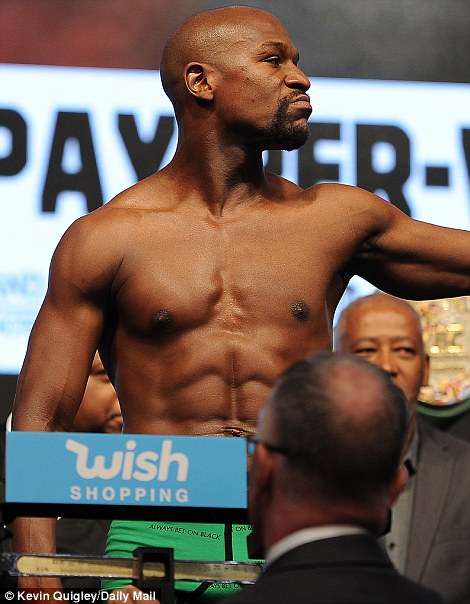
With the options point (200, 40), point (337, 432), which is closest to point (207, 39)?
point (200, 40)

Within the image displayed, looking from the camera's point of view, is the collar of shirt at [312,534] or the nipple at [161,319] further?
the nipple at [161,319]

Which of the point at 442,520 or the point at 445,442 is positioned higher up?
the point at 445,442

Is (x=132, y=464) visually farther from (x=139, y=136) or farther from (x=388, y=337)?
(x=139, y=136)

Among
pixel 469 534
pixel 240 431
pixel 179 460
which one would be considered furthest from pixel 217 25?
pixel 469 534

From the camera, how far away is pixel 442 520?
3.22 metres

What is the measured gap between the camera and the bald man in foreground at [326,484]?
1.49 meters

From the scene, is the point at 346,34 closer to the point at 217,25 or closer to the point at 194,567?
the point at 217,25

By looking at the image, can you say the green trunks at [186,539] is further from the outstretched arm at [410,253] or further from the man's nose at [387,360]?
the man's nose at [387,360]

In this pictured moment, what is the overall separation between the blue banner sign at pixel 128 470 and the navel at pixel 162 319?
2.16ft

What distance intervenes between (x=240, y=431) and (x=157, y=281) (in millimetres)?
341

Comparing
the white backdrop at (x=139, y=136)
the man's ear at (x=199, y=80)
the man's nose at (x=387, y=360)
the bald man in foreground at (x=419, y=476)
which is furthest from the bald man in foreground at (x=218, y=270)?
the white backdrop at (x=139, y=136)

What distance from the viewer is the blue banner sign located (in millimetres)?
1916

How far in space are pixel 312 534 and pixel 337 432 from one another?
0.40ft

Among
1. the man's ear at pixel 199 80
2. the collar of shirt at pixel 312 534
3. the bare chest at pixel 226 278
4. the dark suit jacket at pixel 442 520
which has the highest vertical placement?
the man's ear at pixel 199 80
